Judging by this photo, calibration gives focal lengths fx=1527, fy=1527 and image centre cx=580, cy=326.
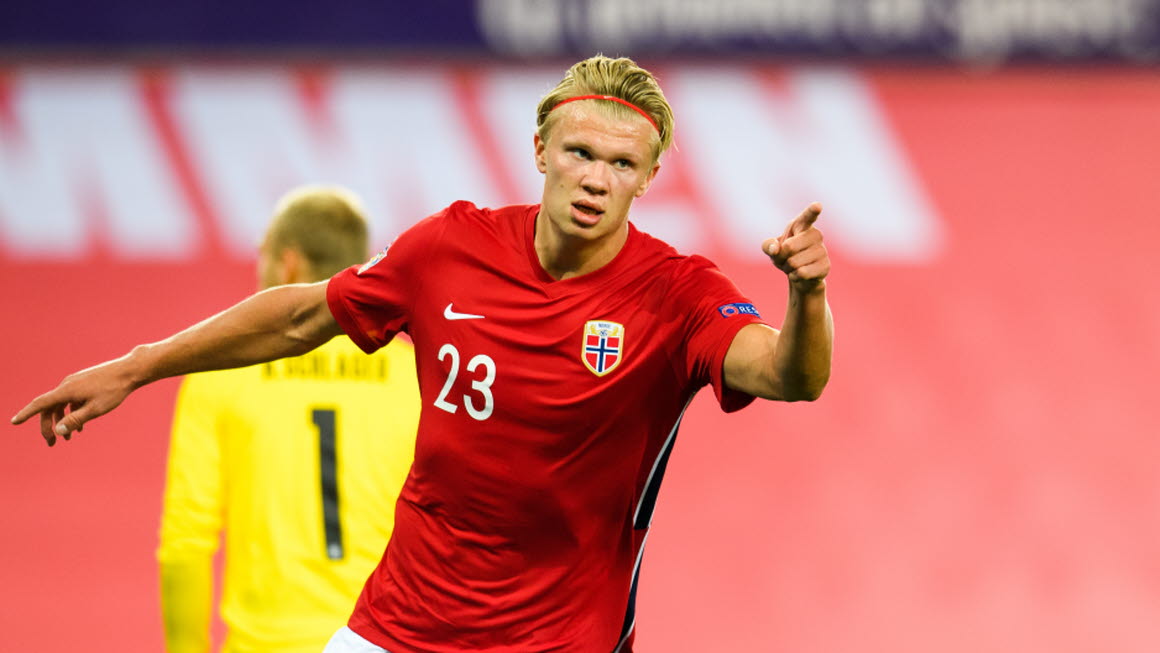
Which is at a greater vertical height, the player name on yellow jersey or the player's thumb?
the player name on yellow jersey

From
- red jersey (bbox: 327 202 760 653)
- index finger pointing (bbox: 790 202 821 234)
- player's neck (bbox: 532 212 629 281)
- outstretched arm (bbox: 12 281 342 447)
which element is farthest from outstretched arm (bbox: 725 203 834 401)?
outstretched arm (bbox: 12 281 342 447)

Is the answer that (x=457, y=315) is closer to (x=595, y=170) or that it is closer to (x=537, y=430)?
(x=537, y=430)

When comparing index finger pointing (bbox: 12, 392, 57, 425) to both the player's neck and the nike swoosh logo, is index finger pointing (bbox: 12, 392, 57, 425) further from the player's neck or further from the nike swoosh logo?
the player's neck

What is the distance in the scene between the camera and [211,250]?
7316mm

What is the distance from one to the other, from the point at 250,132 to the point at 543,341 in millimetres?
4833

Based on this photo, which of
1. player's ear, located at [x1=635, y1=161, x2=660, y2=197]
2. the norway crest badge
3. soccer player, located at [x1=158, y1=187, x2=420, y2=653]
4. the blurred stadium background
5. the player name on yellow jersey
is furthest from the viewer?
the blurred stadium background

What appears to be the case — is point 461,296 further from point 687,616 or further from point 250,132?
point 250,132

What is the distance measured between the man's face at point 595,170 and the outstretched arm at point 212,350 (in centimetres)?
56

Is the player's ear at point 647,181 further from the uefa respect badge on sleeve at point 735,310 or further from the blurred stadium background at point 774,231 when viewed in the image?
the blurred stadium background at point 774,231

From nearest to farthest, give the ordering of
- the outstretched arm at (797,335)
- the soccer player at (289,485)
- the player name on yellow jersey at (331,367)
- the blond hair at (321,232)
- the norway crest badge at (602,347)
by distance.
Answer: the outstretched arm at (797,335) < the norway crest badge at (602,347) < the soccer player at (289,485) < the player name on yellow jersey at (331,367) < the blond hair at (321,232)

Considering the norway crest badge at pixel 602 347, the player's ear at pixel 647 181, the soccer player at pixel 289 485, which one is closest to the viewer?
the norway crest badge at pixel 602 347

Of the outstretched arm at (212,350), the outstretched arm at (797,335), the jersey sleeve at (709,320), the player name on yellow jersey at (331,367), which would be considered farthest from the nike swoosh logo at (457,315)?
the player name on yellow jersey at (331,367)

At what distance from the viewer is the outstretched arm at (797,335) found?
2541mm

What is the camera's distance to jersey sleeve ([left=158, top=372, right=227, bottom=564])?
361cm
